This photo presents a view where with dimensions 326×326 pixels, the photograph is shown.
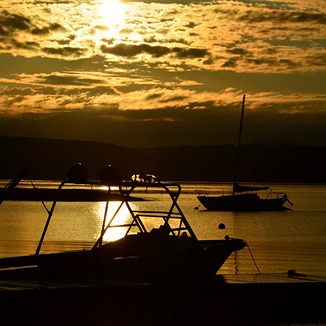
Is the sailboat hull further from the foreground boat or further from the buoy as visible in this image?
the buoy

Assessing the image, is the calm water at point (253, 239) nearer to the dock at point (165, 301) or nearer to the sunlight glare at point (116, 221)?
the sunlight glare at point (116, 221)

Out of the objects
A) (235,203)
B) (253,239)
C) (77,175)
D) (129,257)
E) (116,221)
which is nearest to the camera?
(129,257)

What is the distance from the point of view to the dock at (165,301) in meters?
15.1

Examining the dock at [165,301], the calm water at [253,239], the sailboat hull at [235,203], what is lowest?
the dock at [165,301]

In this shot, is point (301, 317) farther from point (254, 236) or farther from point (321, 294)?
point (254, 236)

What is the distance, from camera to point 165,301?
1648 cm

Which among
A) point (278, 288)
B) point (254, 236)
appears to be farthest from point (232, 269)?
point (254, 236)

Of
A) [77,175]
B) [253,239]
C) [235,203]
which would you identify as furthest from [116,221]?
[77,175]

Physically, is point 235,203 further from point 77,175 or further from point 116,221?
point 77,175

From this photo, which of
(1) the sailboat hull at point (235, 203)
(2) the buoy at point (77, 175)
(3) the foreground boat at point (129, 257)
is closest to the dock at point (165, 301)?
(3) the foreground boat at point (129, 257)

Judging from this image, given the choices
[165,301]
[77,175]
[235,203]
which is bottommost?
[165,301]

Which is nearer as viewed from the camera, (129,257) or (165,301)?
(165,301)

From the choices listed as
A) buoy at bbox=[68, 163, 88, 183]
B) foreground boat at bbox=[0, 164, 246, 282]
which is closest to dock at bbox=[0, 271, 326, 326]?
foreground boat at bbox=[0, 164, 246, 282]

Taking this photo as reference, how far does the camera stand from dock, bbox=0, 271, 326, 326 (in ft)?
49.5
